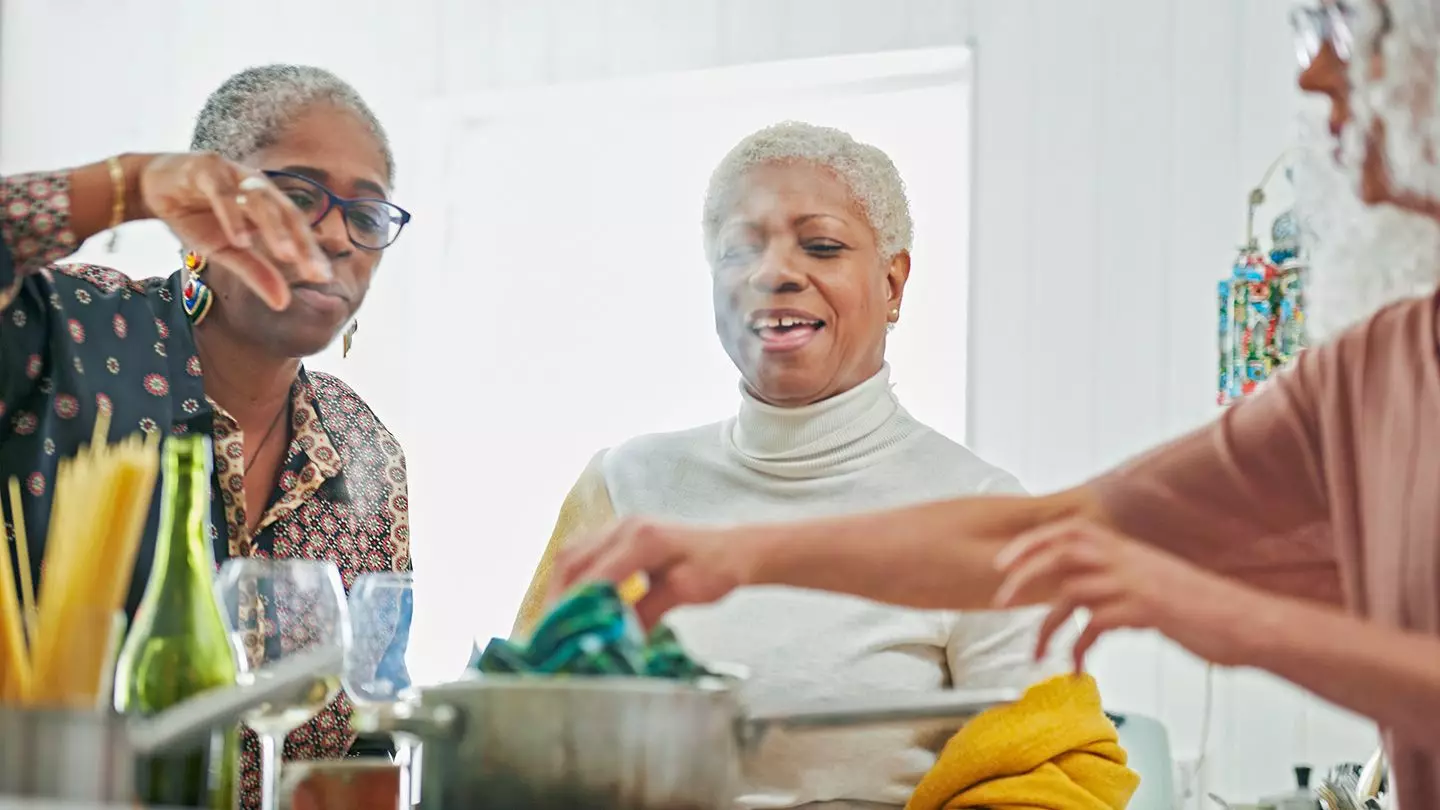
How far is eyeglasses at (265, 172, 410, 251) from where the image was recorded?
75.0 inches

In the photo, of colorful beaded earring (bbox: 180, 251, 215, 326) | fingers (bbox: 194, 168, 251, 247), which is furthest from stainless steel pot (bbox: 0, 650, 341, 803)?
colorful beaded earring (bbox: 180, 251, 215, 326)

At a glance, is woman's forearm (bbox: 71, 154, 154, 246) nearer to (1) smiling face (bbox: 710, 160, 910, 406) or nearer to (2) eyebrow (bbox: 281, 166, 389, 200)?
(2) eyebrow (bbox: 281, 166, 389, 200)

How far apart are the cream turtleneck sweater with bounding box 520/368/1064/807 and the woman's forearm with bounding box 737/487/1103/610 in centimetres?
37

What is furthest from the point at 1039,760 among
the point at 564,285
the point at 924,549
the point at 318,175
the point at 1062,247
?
the point at 564,285

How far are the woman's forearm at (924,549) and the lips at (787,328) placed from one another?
0.68m

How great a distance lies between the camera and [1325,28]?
1218 millimetres

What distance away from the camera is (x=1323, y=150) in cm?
129

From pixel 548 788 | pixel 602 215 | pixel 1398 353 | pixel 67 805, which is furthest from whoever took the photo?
pixel 602 215

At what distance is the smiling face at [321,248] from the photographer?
188cm

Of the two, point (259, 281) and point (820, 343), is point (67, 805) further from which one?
point (820, 343)

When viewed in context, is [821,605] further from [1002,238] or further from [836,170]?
[1002,238]

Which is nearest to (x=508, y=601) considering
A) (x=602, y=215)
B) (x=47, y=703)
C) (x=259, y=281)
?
(x=602, y=215)

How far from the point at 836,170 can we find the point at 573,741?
1.30 meters

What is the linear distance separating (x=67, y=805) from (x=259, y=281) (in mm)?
653
